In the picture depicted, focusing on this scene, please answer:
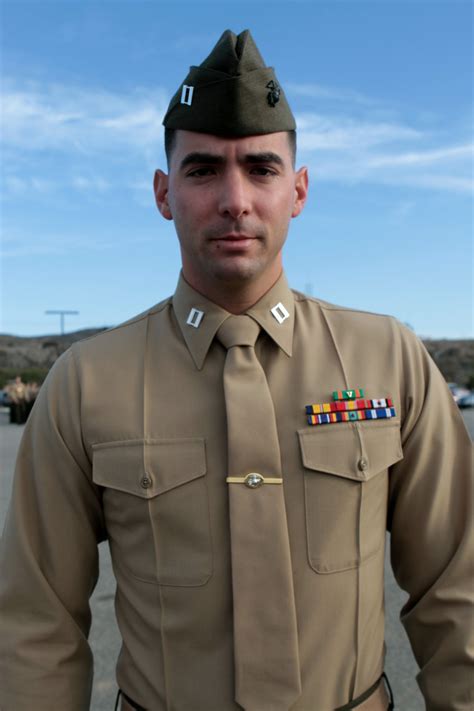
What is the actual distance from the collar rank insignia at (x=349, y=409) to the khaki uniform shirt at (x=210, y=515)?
19mm

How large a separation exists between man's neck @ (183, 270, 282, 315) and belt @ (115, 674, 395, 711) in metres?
1.04

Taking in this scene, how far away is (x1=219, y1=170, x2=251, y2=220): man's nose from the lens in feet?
5.67

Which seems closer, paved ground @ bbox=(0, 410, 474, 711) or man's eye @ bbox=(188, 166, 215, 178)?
man's eye @ bbox=(188, 166, 215, 178)

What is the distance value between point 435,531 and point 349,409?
1.29 ft

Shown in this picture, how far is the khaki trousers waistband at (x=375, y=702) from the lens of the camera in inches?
70.4

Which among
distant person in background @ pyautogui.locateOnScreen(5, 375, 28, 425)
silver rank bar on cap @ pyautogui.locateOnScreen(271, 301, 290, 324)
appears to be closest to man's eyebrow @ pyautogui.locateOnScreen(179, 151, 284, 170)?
silver rank bar on cap @ pyautogui.locateOnScreen(271, 301, 290, 324)

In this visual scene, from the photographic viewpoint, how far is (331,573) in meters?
1.74

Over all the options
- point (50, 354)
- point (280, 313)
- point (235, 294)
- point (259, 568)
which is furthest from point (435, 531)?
point (50, 354)

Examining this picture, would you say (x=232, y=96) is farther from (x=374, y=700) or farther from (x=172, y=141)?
(x=374, y=700)

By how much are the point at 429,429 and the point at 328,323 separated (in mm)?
404

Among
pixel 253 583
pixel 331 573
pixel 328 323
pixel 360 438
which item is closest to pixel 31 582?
pixel 253 583

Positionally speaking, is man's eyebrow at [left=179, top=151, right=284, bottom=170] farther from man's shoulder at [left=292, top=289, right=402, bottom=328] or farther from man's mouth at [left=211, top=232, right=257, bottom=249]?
man's shoulder at [left=292, top=289, right=402, bottom=328]

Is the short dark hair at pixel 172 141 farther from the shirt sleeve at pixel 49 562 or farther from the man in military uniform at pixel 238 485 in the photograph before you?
the shirt sleeve at pixel 49 562

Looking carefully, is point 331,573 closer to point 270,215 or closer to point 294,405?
point 294,405
